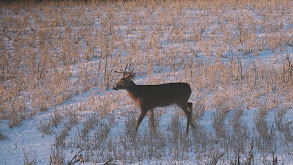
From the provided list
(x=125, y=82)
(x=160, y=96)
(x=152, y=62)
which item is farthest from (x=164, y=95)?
(x=152, y=62)

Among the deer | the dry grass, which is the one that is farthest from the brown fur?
the dry grass

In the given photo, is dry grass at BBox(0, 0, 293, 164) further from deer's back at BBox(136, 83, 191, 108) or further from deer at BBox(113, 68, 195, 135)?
deer's back at BBox(136, 83, 191, 108)

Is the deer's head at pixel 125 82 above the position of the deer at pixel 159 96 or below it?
above

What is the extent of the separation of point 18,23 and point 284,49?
45.2ft

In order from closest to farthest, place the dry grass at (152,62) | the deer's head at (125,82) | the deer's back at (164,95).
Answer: the dry grass at (152,62)
the deer's back at (164,95)
the deer's head at (125,82)

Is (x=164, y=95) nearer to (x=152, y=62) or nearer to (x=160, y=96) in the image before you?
(x=160, y=96)

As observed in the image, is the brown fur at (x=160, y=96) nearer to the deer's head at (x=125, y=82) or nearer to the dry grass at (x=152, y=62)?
the deer's head at (x=125, y=82)

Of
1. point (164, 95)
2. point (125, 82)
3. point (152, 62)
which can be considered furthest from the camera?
point (152, 62)

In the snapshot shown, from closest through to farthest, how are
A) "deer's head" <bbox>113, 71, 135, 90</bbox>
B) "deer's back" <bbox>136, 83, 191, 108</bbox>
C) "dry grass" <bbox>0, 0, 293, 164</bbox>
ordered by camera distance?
"dry grass" <bbox>0, 0, 293, 164</bbox>
"deer's back" <bbox>136, 83, 191, 108</bbox>
"deer's head" <bbox>113, 71, 135, 90</bbox>

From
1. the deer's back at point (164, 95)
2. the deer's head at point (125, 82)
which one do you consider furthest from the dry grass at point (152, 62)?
the deer's head at point (125, 82)

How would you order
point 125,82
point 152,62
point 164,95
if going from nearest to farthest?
point 164,95 → point 125,82 → point 152,62

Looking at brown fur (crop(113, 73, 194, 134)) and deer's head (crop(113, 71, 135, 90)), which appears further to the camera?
deer's head (crop(113, 71, 135, 90))

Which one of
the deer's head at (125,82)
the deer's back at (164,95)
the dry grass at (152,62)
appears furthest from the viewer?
the deer's head at (125,82)

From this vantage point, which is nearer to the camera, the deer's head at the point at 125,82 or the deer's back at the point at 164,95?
the deer's back at the point at 164,95
